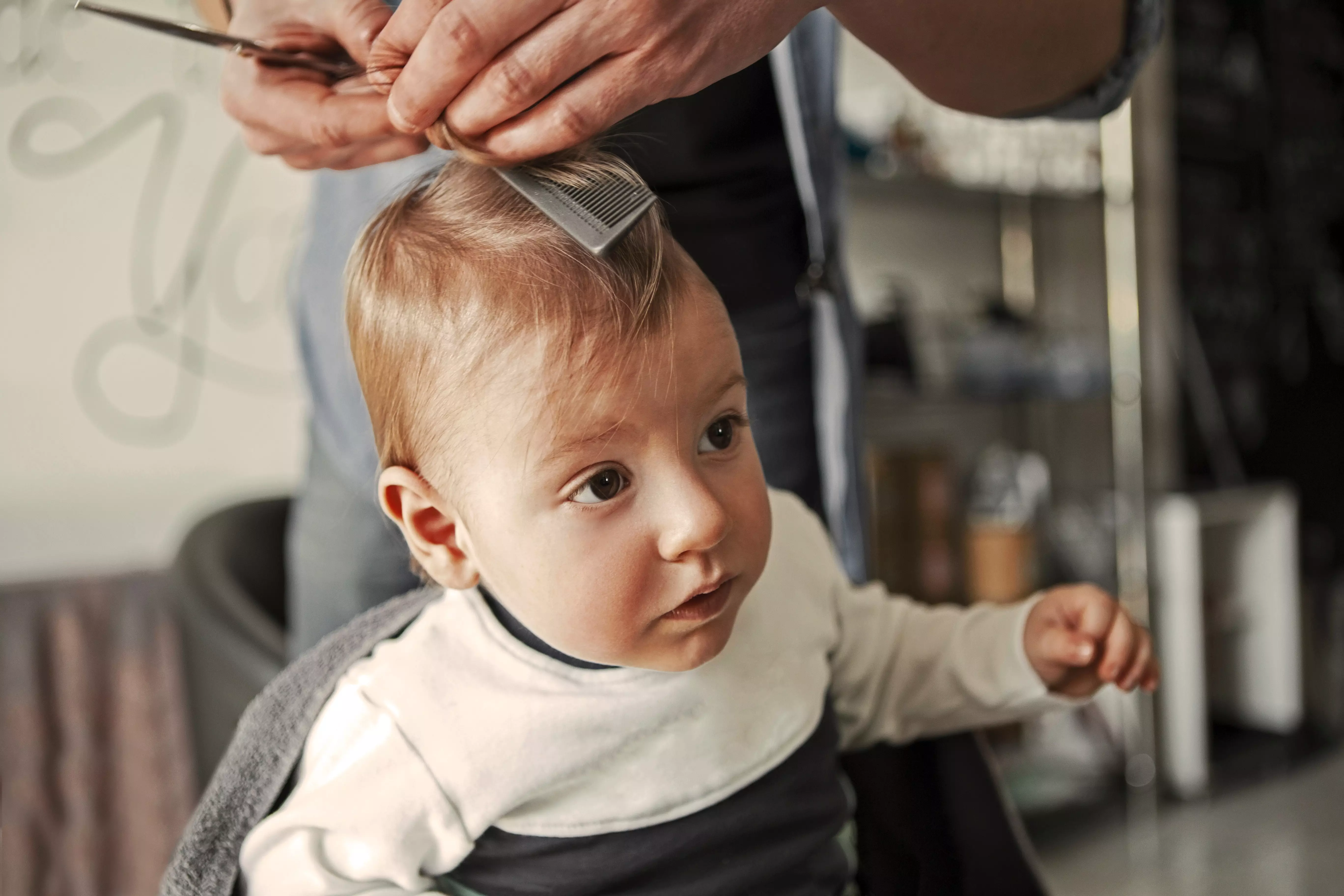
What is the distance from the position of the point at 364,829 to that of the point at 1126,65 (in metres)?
0.51

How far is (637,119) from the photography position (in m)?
0.39

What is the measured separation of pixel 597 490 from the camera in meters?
0.35

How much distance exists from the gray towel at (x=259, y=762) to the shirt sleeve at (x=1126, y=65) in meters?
0.40

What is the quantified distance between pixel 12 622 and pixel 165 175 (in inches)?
20.4

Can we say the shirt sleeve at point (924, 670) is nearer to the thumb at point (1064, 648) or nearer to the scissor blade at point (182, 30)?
the thumb at point (1064, 648)

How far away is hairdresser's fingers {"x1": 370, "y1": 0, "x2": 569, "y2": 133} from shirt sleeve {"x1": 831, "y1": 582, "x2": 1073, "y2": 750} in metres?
0.30

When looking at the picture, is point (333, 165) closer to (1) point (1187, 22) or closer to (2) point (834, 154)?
(2) point (834, 154)

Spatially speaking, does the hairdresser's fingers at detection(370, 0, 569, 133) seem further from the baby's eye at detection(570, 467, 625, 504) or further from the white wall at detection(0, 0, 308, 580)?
the white wall at detection(0, 0, 308, 580)

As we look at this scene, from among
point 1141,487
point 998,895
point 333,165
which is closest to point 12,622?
point 333,165

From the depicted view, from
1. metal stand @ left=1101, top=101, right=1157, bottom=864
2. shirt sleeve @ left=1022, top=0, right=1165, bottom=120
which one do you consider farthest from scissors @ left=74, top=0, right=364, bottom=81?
metal stand @ left=1101, top=101, right=1157, bottom=864

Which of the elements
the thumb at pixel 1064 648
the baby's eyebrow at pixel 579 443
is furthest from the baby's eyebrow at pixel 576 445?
the thumb at pixel 1064 648

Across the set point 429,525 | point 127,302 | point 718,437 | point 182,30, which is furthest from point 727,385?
point 127,302

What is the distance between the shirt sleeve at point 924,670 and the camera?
1.68ft

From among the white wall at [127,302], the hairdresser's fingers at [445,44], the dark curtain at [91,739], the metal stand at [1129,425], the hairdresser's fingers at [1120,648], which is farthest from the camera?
the metal stand at [1129,425]
